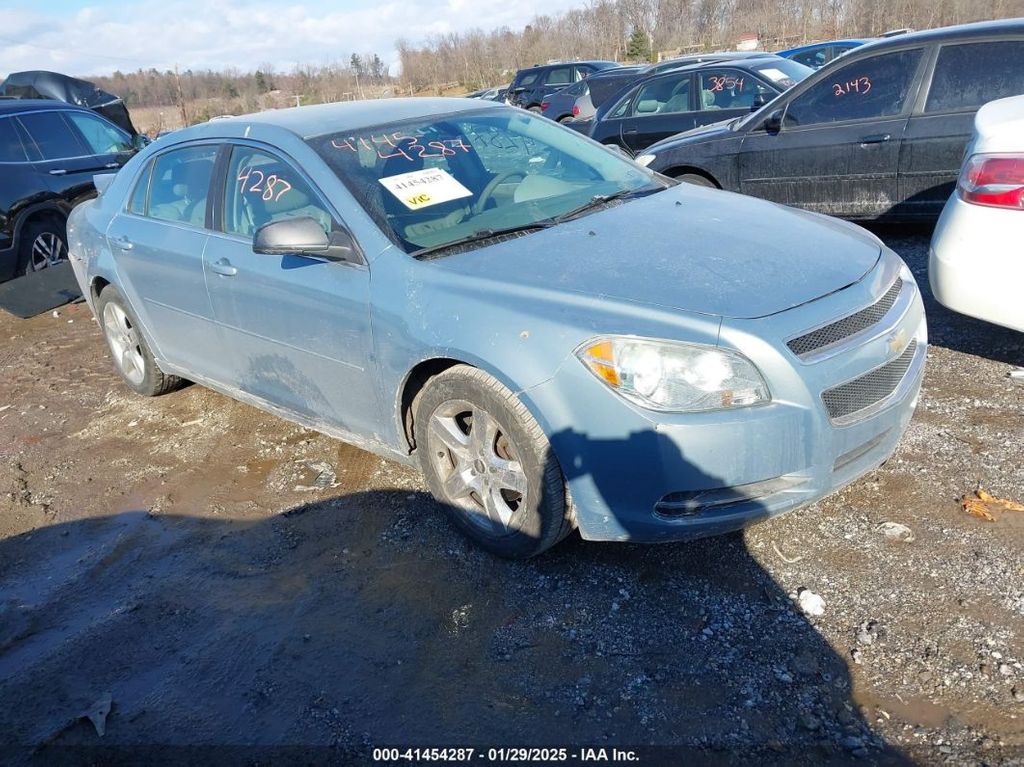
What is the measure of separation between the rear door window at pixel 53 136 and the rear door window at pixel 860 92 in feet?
23.7

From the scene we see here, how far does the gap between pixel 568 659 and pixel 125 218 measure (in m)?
3.83

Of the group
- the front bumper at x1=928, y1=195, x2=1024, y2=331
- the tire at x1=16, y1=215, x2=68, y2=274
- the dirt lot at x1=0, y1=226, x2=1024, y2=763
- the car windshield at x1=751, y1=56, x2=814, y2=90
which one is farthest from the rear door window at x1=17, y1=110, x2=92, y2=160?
the front bumper at x1=928, y1=195, x2=1024, y2=331

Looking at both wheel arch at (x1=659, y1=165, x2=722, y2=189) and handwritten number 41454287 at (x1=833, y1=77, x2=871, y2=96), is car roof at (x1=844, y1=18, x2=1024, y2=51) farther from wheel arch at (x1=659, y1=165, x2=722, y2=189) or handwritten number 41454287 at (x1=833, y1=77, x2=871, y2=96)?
wheel arch at (x1=659, y1=165, x2=722, y2=189)

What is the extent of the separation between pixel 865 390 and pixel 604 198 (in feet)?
5.12

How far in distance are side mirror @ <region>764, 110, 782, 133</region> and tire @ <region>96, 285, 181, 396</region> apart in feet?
16.6

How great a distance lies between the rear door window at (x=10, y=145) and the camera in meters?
8.06

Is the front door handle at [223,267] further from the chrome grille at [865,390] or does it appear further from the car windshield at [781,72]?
the car windshield at [781,72]

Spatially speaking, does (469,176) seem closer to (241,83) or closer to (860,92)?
(860,92)

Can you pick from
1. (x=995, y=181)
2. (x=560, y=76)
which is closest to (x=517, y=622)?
(x=995, y=181)

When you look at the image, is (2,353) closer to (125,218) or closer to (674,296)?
(125,218)

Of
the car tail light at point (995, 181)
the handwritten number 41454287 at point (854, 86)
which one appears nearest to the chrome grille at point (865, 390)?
the car tail light at point (995, 181)

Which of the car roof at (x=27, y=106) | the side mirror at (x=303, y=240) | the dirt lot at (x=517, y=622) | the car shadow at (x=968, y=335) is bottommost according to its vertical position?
the car shadow at (x=968, y=335)

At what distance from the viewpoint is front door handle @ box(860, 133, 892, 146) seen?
6.14 m

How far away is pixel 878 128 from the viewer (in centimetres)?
621
